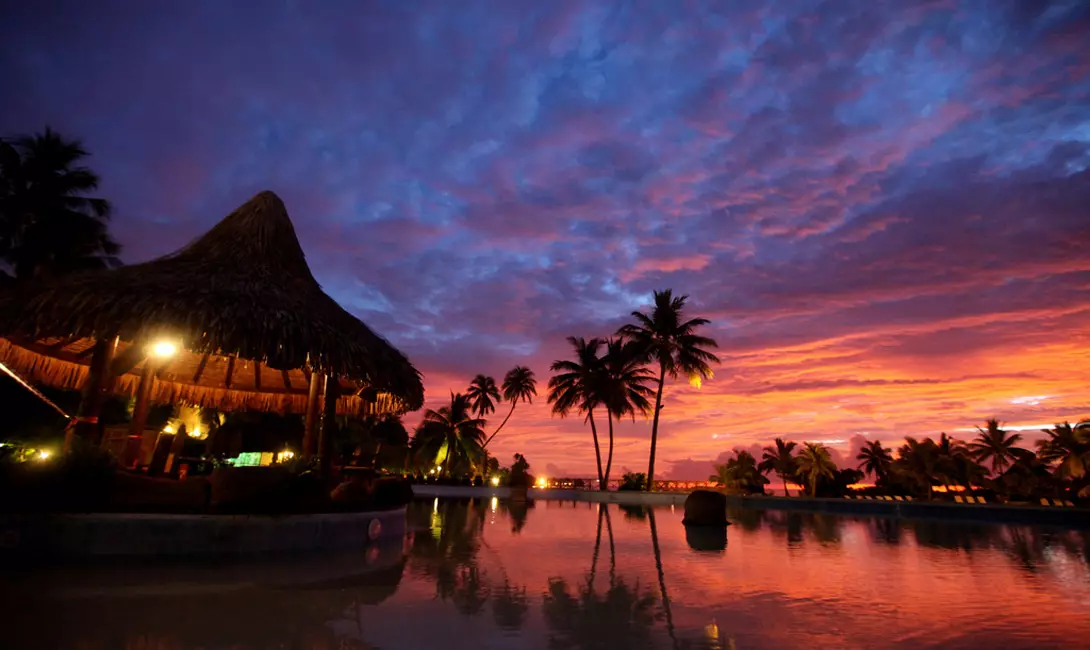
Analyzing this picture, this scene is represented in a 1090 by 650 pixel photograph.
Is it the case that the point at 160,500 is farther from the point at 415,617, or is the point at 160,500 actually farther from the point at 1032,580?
the point at 1032,580

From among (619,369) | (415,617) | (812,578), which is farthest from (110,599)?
(619,369)

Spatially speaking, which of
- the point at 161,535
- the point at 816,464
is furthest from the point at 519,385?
→ the point at 161,535

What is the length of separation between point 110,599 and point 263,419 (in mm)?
27925

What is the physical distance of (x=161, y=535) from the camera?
748cm

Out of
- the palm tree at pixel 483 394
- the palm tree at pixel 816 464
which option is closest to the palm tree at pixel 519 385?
the palm tree at pixel 483 394

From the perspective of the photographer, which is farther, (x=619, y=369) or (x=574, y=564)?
(x=619, y=369)

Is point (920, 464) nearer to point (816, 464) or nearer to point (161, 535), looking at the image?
point (816, 464)

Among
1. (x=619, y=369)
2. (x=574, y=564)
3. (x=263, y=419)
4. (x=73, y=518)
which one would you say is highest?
(x=619, y=369)

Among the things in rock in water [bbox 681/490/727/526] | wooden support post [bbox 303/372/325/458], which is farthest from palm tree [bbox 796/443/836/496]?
wooden support post [bbox 303/372/325/458]

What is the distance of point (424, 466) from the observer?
4344 centimetres

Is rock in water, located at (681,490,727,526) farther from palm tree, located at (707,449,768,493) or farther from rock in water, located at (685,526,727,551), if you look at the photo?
palm tree, located at (707,449,768,493)

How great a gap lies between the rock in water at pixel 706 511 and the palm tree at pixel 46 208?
795 inches

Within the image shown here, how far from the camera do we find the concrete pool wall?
7047 millimetres

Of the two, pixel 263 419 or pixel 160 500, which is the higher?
pixel 263 419
